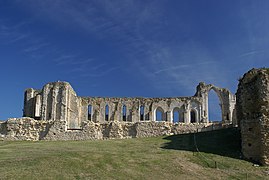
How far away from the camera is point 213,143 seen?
86.9ft

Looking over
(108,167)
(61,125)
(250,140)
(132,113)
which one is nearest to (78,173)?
(108,167)

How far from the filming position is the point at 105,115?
181 feet

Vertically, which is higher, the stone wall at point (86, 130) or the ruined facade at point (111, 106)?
the ruined facade at point (111, 106)

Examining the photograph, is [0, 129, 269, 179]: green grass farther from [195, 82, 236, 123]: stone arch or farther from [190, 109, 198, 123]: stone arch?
[190, 109, 198, 123]: stone arch

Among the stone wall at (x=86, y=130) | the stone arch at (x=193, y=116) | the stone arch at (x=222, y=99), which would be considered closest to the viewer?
the stone wall at (x=86, y=130)

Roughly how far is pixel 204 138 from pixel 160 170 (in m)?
10.2

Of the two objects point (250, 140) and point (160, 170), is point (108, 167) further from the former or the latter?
point (250, 140)

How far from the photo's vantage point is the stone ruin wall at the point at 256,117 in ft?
73.7

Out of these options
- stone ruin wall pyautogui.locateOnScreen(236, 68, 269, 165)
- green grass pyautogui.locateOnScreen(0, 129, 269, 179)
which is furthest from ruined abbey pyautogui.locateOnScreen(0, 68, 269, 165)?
green grass pyautogui.locateOnScreen(0, 129, 269, 179)

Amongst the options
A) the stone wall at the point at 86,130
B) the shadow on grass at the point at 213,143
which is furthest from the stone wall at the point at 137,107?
the shadow on grass at the point at 213,143

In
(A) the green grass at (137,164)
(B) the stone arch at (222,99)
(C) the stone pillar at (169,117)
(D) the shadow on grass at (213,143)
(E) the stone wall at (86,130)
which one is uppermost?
(B) the stone arch at (222,99)

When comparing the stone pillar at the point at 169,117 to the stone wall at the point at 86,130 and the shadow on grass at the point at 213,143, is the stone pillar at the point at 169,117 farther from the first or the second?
the shadow on grass at the point at 213,143

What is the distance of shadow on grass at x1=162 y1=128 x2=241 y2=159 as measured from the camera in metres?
24.2

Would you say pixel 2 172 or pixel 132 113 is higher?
pixel 132 113
